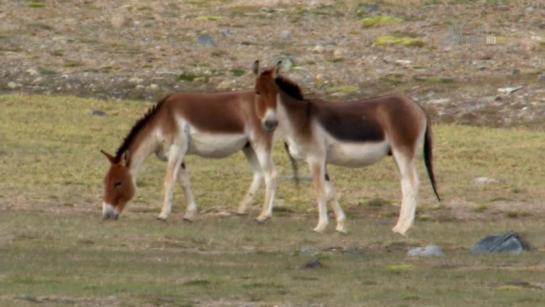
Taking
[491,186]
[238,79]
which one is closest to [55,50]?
[238,79]

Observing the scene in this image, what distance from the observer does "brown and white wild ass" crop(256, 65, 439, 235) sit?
1841 centimetres

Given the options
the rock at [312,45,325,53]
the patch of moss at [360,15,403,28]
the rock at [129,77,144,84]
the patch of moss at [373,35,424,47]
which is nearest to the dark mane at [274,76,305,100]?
the rock at [129,77,144,84]

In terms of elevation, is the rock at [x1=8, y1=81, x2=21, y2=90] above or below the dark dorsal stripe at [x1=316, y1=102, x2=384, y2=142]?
below

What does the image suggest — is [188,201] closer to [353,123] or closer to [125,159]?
[125,159]

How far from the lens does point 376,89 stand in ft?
105

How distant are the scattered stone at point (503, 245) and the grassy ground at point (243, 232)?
0.22m

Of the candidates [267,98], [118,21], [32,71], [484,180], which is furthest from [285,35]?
[267,98]

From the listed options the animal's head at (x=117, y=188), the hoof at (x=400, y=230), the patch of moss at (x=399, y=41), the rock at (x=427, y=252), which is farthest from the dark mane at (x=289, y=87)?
the patch of moss at (x=399, y=41)

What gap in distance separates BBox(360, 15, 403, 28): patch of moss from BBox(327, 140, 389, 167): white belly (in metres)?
20.9

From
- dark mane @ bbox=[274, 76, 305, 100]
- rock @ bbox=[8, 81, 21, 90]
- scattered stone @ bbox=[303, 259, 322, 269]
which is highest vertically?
dark mane @ bbox=[274, 76, 305, 100]

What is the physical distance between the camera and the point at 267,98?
18562 millimetres

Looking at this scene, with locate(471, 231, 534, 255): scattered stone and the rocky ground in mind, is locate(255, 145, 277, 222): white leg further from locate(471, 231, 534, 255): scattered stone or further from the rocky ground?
the rocky ground

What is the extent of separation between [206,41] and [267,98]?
1874cm

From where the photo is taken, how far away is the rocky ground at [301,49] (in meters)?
31.9
